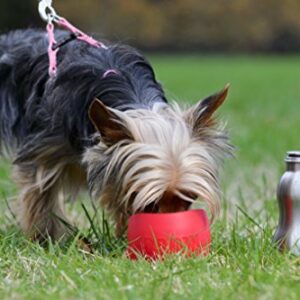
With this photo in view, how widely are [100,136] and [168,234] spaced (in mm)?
552

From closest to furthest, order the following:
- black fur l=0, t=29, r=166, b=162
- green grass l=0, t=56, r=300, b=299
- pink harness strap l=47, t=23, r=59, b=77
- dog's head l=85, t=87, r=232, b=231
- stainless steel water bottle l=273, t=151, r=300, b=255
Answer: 1. green grass l=0, t=56, r=300, b=299
2. dog's head l=85, t=87, r=232, b=231
3. stainless steel water bottle l=273, t=151, r=300, b=255
4. black fur l=0, t=29, r=166, b=162
5. pink harness strap l=47, t=23, r=59, b=77

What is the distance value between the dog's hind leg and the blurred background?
36711 mm

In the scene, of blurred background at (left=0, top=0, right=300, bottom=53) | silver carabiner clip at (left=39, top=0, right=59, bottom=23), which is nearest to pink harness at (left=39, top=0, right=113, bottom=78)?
silver carabiner clip at (left=39, top=0, right=59, bottom=23)

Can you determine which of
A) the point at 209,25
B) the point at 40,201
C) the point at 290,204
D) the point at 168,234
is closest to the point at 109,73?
the point at 40,201

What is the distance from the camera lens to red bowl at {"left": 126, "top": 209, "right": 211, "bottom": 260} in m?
3.51

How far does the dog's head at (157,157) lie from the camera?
349 centimetres

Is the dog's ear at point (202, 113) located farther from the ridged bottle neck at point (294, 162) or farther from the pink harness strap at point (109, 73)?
the pink harness strap at point (109, 73)

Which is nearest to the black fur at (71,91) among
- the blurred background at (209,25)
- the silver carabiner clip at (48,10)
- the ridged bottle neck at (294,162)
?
the silver carabiner clip at (48,10)

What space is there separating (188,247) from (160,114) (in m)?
0.62

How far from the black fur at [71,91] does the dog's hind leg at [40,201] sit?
99 millimetres

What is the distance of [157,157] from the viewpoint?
11.6ft

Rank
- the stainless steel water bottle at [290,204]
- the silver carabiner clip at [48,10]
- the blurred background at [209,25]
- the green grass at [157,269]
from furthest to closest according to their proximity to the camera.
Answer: the blurred background at [209,25], the silver carabiner clip at [48,10], the stainless steel water bottle at [290,204], the green grass at [157,269]

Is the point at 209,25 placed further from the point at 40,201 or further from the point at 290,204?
the point at 290,204

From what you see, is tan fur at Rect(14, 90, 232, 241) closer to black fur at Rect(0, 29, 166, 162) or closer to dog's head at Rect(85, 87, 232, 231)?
dog's head at Rect(85, 87, 232, 231)
